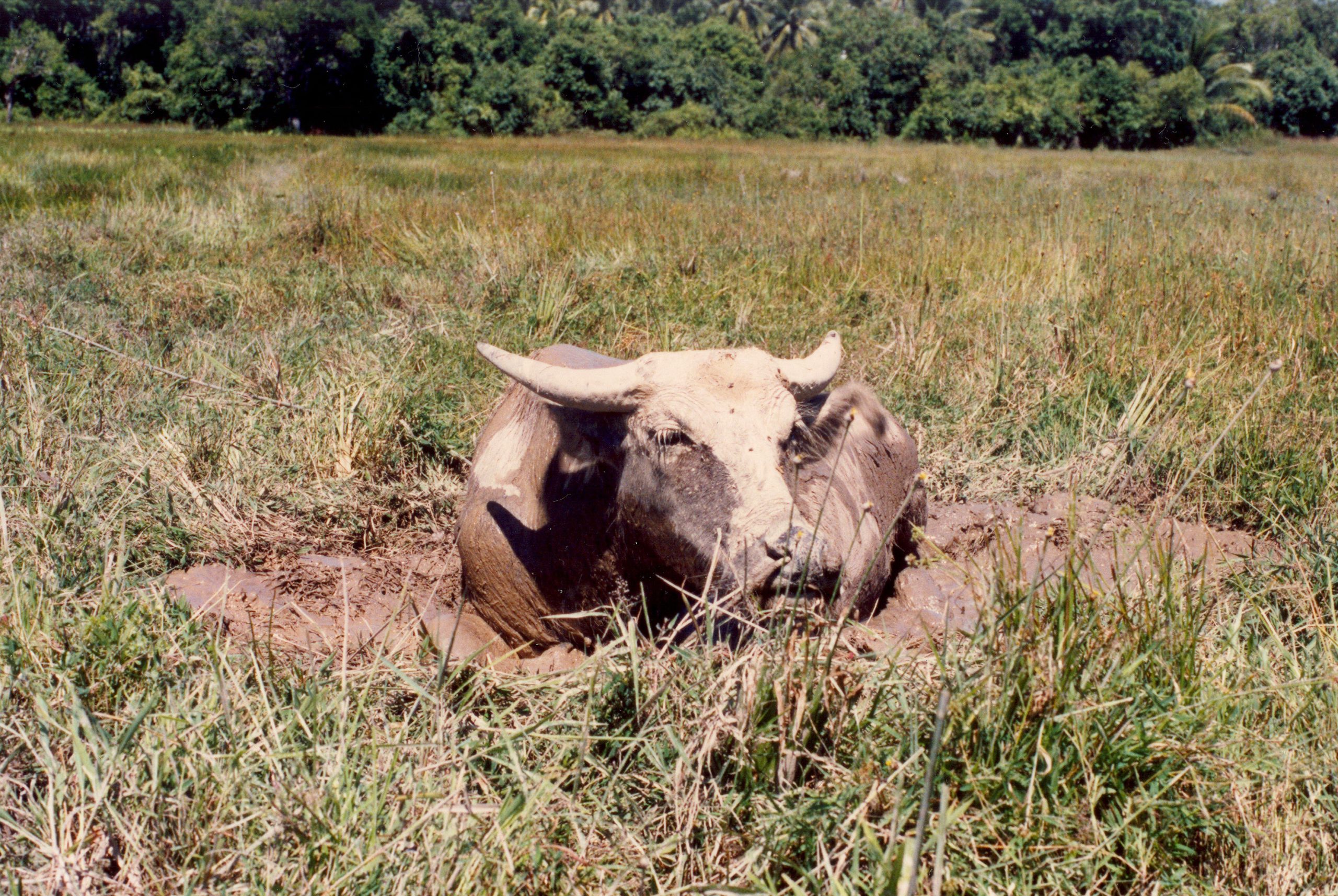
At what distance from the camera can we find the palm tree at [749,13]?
3076 inches

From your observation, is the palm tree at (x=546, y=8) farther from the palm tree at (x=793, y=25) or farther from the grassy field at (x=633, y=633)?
the grassy field at (x=633, y=633)

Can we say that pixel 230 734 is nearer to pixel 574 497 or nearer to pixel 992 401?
pixel 574 497

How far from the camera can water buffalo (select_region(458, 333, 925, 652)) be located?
297cm

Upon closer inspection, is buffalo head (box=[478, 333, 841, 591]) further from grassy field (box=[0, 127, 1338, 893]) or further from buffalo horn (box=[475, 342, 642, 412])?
grassy field (box=[0, 127, 1338, 893])

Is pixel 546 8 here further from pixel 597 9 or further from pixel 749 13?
pixel 749 13

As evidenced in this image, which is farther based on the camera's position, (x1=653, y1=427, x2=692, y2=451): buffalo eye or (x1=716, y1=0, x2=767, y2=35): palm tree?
(x1=716, y1=0, x2=767, y2=35): palm tree

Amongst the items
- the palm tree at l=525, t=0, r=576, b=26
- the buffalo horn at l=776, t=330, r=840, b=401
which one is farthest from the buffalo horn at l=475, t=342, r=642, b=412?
the palm tree at l=525, t=0, r=576, b=26

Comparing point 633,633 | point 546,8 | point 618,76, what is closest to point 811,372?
point 633,633

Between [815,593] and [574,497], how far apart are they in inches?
47.2

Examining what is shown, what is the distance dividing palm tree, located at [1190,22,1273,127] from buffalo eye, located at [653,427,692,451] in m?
54.7

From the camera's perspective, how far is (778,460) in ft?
10.4

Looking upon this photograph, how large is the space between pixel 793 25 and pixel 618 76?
3309 cm

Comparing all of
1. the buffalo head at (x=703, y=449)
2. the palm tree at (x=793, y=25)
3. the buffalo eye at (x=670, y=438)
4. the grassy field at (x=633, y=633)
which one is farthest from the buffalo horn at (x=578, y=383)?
the palm tree at (x=793, y=25)

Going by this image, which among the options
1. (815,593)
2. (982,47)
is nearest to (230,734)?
(815,593)
